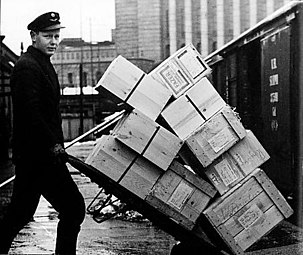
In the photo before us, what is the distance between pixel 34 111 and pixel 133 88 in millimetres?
757

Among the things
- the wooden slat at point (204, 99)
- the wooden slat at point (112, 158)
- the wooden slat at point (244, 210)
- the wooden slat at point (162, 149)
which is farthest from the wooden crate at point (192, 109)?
the wooden slat at point (244, 210)

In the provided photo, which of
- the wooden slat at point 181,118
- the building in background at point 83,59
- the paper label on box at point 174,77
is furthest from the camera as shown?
the building in background at point 83,59

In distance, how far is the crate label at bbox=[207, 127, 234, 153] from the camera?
5637mm

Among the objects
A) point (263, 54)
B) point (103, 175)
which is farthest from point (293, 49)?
point (103, 175)

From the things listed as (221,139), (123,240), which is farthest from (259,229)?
(123,240)

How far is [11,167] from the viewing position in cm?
2114

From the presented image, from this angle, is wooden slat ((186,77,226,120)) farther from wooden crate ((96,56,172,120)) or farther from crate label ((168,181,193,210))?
crate label ((168,181,193,210))

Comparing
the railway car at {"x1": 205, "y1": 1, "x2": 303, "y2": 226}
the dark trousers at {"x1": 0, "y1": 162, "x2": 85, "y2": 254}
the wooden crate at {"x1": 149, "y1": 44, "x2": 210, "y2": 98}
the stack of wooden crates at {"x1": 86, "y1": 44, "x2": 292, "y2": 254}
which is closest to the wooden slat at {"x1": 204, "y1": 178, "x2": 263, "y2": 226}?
the stack of wooden crates at {"x1": 86, "y1": 44, "x2": 292, "y2": 254}

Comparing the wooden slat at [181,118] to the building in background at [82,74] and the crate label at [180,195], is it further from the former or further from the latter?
the building in background at [82,74]

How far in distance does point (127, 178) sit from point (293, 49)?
12.8 feet

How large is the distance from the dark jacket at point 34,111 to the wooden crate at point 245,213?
1269mm

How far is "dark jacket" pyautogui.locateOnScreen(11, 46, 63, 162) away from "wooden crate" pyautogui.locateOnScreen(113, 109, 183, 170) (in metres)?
0.47

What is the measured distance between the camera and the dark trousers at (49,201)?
5.40 metres

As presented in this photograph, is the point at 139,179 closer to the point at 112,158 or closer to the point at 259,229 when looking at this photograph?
the point at 112,158
